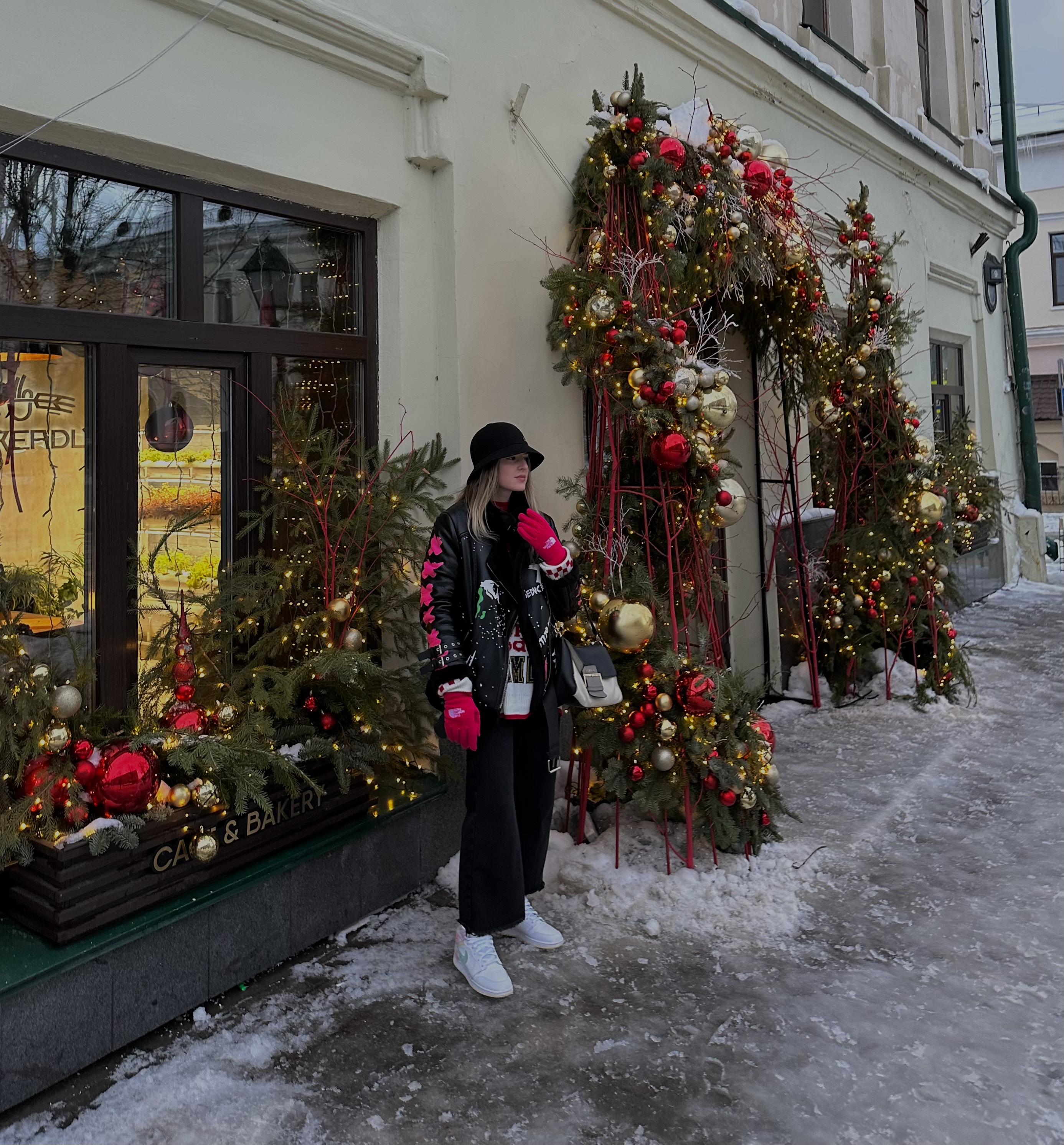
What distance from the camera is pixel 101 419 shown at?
3.55 metres

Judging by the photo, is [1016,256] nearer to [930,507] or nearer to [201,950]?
[930,507]

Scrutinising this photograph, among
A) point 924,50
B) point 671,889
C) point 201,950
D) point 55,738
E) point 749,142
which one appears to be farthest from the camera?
point 924,50

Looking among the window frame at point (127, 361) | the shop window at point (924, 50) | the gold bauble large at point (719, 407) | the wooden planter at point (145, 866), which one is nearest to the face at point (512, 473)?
the window frame at point (127, 361)

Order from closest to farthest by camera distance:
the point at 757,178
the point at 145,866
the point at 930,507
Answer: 1. the point at 145,866
2. the point at 757,178
3. the point at 930,507

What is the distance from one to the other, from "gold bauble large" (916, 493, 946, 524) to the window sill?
4.42 meters

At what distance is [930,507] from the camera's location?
22.6ft

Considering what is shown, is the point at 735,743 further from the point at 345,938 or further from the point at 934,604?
the point at 934,604

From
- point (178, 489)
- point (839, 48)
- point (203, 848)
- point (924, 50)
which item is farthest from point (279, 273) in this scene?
point (924, 50)

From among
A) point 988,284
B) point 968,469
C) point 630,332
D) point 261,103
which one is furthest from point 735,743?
point 988,284

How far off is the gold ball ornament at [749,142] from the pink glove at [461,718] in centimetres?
325

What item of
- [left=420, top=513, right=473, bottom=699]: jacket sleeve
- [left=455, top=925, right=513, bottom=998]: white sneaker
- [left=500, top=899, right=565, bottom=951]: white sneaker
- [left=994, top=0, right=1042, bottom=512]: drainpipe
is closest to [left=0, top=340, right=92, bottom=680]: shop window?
[left=420, top=513, right=473, bottom=699]: jacket sleeve

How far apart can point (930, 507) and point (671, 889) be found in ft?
13.2

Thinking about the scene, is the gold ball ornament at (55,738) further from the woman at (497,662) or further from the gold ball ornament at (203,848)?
the woman at (497,662)

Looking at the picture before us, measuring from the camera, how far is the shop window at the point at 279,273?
395 centimetres
